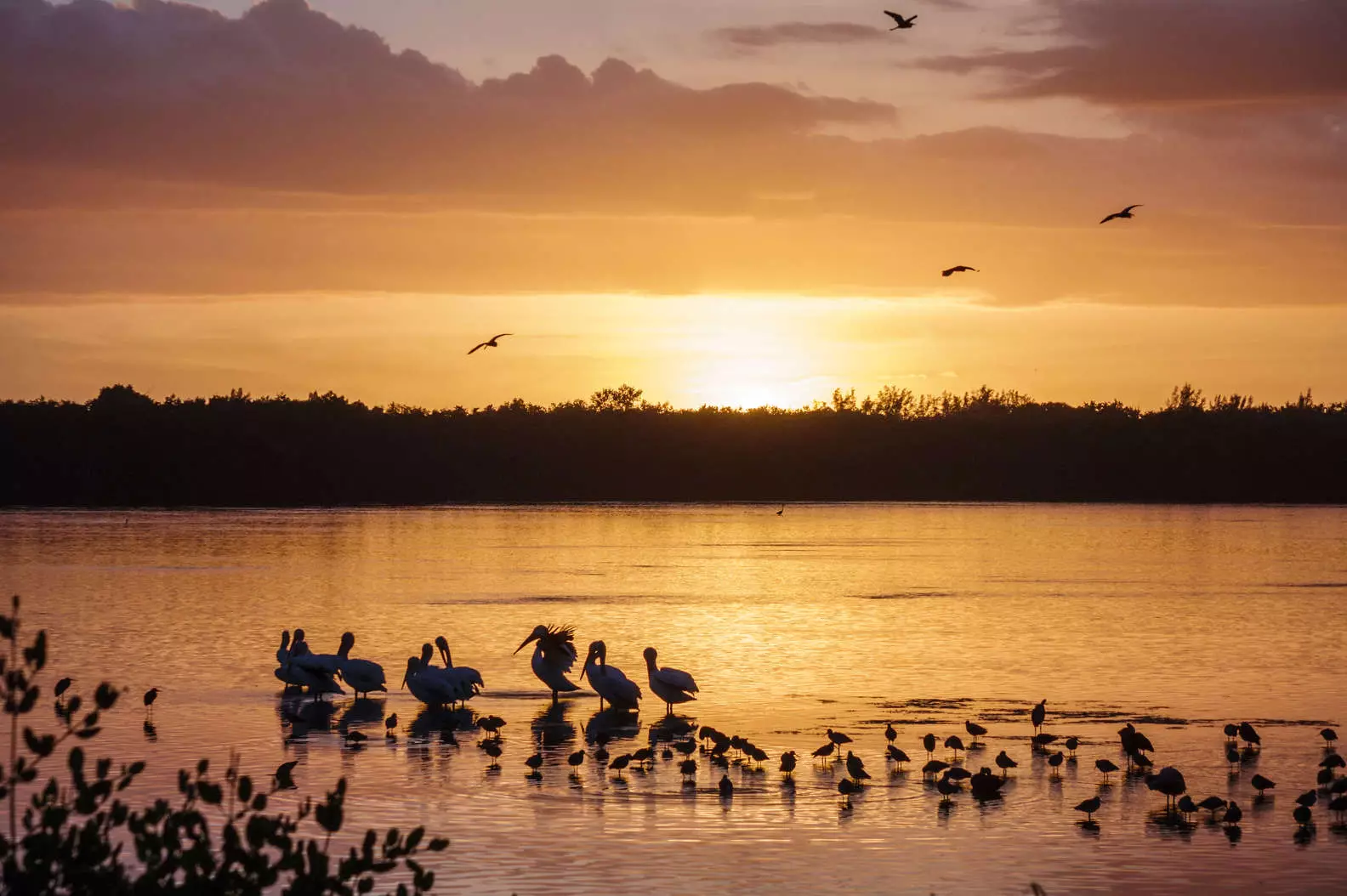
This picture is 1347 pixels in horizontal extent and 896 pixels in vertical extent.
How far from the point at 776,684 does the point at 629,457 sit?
9981cm

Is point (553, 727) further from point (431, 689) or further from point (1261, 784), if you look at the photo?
point (1261, 784)

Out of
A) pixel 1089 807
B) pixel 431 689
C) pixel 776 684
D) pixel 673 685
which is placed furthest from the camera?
pixel 776 684

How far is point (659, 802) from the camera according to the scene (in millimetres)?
15828

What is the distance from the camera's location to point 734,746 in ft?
56.1

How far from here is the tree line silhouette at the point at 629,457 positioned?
11031cm

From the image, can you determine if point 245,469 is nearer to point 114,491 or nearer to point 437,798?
point 114,491

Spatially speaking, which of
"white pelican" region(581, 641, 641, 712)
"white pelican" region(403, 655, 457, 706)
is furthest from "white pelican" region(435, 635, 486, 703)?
"white pelican" region(581, 641, 641, 712)

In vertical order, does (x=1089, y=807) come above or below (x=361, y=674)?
below

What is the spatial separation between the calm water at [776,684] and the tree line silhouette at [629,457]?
52504 millimetres

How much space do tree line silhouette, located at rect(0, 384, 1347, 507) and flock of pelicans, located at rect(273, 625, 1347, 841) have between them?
8876 centimetres

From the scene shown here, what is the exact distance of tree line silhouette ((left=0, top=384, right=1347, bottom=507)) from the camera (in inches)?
4343

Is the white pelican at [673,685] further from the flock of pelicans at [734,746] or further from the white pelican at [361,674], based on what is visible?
the white pelican at [361,674]

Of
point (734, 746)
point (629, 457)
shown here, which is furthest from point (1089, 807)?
point (629, 457)

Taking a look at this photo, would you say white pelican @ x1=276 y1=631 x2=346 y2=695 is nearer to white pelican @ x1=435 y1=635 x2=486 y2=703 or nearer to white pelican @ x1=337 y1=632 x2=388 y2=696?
white pelican @ x1=337 y1=632 x2=388 y2=696
